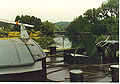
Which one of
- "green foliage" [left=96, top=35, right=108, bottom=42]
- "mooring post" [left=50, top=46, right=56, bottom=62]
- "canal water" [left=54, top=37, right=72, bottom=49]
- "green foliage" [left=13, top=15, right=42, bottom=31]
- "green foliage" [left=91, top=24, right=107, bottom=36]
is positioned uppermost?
"green foliage" [left=13, top=15, right=42, bottom=31]

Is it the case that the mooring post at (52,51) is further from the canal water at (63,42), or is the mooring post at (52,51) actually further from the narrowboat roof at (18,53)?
the narrowboat roof at (18,53)

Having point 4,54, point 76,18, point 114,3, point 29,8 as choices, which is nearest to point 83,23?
point 76,18

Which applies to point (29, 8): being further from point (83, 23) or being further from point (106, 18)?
point (106, 18)

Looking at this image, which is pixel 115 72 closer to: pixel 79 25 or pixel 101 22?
pixel 101 22

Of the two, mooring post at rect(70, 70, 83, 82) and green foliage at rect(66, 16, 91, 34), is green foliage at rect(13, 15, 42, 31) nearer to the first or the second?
green foliage at rect(66, 16, 91, 34)

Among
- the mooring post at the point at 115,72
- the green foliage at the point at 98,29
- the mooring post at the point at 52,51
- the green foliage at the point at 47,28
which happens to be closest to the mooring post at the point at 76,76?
the mooring post at the point at 115,72

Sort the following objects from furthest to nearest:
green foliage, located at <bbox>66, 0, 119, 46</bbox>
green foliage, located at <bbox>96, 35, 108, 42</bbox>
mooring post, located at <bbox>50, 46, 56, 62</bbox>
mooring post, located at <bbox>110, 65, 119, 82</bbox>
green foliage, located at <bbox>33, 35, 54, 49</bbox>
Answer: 1. mooring post, located at <bbox>50, 46, 56, 62</bbox>
2. green foliage, located at <bbox>33, 35, 54, 49</bbox>
3. green foliage, located at <bbox>96, 35, 108, 42</bbox>
4. green foliage, located at <bbox>66, 0, 119, 46</bbox>
5. mooring post, located at <bbox>110, 65, 119, 82</bbox>

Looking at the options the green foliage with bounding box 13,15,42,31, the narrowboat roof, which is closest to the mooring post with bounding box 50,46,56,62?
the narrowboat roof

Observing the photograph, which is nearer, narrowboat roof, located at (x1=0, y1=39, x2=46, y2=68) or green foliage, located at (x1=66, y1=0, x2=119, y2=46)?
narrowboat roof, located at (x1=0, y1=39, x2=46, y2=68)

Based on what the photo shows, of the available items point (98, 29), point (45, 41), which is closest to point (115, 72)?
point (98, 29)

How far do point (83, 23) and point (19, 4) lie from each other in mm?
1663

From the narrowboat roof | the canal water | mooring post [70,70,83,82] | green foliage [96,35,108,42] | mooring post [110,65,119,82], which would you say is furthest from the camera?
the canal water

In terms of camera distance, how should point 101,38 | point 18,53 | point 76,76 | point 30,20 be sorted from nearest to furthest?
point 76,76
point 18,53
point 101,38
point 30,20

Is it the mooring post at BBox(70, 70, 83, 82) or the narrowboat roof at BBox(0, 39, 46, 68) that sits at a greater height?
the narrowboat roof at BBox(0, 39, 46, 68)
